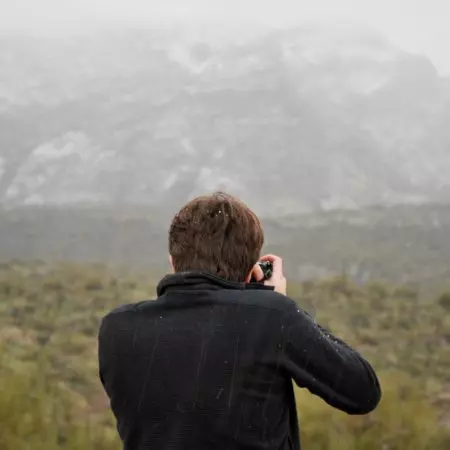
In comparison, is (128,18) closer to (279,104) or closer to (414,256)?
(279,104)

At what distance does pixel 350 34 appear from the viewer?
2477 millimetres

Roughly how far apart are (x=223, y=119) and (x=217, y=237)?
5.99 ft

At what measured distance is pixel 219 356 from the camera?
771 millimetres

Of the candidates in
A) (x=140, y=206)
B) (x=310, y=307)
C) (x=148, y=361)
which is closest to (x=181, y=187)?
(x=140, y=206)

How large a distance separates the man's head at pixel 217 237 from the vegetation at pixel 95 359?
1225mm

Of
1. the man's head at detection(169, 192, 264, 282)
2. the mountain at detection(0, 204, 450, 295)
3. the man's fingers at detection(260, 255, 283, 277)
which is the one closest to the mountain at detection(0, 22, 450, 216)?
the mountain at detection(0, 204, 450, 295)

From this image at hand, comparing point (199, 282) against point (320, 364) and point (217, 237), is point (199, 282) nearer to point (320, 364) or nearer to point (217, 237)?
point (217, 237)

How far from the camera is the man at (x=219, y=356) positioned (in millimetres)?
769

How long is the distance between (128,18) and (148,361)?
7.19ft

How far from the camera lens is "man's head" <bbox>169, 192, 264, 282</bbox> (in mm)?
817

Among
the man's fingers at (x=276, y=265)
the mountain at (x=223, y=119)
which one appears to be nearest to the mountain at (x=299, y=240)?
the mountain at (x=223, y=119)

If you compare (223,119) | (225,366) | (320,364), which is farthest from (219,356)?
(223,119)

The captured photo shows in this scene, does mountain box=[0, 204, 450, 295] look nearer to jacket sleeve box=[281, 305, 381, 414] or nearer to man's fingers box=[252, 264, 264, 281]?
man's fingers box=[252, 264, 264, 281]

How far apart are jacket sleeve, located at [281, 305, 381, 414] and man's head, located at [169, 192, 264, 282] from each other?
0.35ft
